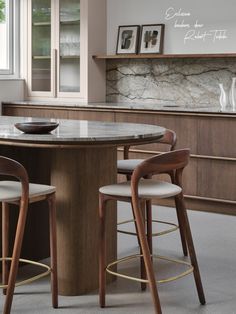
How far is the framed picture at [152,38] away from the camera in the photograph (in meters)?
6.12

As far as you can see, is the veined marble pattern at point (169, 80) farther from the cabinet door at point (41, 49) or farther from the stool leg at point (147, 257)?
the stool leg at point (147, 257)

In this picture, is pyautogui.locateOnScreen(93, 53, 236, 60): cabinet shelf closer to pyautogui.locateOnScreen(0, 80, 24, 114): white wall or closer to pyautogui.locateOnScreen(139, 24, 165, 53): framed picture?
pyautogui.locateOnScreen(139, 24, 165, 53): framed picture

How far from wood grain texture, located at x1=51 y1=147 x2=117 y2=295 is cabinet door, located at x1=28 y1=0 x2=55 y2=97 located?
11.0 ft

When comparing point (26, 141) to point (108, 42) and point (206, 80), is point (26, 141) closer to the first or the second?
point (206, 80)

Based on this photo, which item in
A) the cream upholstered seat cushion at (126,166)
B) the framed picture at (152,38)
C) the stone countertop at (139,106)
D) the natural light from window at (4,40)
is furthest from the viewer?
the natural light from window at (4,40)

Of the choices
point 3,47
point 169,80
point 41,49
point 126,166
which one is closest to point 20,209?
point 126,166

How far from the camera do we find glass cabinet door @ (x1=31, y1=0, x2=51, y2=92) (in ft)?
21.8

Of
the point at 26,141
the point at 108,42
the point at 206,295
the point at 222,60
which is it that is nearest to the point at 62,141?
the point at 26,141

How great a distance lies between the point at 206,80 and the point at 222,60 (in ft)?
0.78

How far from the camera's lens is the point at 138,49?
6258mm

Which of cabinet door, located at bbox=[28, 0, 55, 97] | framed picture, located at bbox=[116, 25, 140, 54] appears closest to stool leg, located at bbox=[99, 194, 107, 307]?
framed picture, located at bbox=[116, 25, 140, 54]

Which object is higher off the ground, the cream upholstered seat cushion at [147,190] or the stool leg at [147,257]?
the cream upholstered seat cushion at [147,190]

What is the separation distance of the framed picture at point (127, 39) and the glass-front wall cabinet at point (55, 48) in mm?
420

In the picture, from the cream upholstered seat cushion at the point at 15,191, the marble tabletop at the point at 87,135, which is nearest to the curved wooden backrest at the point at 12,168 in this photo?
the cream upholstered seat cushion at the point at 15,191
